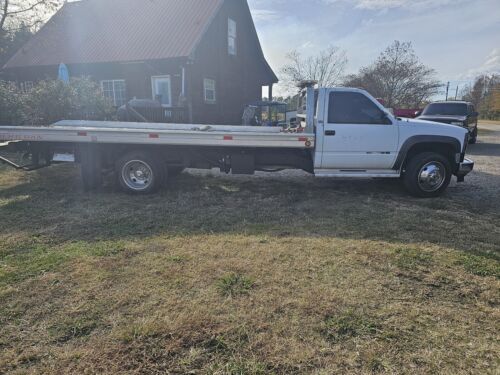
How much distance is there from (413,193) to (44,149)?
23.9 ft

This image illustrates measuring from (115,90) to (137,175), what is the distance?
14.0 metres

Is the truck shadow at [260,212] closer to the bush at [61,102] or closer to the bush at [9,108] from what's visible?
the bush at [61,102]

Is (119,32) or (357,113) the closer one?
(357,113)

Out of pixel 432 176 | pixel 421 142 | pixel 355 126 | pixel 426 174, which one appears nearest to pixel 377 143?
pixel 355 126

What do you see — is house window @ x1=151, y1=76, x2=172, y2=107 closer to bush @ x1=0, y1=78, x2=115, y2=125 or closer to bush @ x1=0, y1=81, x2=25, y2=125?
bush @ x1=0, y1=78, x2=115, y2=125

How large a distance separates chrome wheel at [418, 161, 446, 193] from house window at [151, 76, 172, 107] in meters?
13.6

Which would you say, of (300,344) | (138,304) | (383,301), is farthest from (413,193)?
(138,304)

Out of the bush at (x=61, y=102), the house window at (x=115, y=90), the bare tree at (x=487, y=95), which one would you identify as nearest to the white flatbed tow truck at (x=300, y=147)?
the bush at (x=61, y=102)

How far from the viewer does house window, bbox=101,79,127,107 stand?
734 inches

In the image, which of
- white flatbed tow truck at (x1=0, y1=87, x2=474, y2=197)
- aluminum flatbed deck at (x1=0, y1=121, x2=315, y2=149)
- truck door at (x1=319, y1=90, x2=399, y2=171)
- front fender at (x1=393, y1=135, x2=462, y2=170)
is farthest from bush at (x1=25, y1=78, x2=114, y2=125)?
front fender at (x1=393, y1=135, x2=462, y2=170)

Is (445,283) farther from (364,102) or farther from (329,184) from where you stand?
(329,184)

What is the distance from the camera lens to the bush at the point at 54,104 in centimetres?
1170

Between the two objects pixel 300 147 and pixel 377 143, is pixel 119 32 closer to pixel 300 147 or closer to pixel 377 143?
pixel 300 147

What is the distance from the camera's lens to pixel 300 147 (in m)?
6.36
